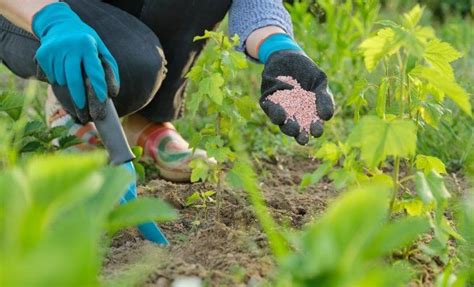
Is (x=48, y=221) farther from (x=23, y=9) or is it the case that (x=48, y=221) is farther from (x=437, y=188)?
(x=23, y=9)

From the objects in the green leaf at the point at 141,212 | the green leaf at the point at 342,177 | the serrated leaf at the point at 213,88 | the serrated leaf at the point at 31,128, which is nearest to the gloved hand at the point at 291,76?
the serrated leaf at the point at 213,88

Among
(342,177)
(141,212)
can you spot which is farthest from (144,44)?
(141,212)

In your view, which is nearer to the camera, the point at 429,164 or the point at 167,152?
the point at 429,164

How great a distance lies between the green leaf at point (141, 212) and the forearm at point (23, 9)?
3.21 ft

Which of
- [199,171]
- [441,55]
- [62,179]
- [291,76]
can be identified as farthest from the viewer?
[291,76]

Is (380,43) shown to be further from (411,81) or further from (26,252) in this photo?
(26,252)

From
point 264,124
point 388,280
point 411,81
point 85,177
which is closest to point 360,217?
point 388,280

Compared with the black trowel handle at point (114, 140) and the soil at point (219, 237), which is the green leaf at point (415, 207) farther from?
the black trowel handle at point (114, 140)

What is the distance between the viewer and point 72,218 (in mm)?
861

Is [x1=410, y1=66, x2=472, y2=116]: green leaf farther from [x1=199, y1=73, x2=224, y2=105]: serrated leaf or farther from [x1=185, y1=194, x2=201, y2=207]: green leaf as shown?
[x1=185, y1=194, x2=201, y2=207]: green leaf

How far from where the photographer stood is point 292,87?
189 cm

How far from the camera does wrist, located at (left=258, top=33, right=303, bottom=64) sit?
1.99 m

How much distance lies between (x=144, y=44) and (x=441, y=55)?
3.17 feet

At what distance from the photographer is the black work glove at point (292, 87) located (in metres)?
1.80
